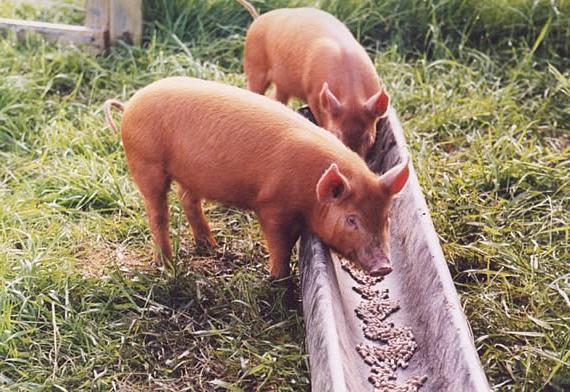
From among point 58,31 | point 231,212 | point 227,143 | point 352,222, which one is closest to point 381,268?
point 352,222

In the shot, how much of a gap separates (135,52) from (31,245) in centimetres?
249

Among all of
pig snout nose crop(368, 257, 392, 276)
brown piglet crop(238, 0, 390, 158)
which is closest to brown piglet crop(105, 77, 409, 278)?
pig snout nose crop(368, 257, 392, 276)

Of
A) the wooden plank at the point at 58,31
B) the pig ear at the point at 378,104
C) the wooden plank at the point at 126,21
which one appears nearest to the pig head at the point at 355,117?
the pig ear at the point at 378,104

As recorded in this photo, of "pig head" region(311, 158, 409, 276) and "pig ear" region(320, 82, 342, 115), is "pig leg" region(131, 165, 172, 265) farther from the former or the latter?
"pig ear" region(320, 82, 342, 115)

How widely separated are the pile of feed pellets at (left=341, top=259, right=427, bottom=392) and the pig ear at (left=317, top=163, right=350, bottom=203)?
44 centimetres

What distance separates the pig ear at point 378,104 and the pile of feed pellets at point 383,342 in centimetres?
91

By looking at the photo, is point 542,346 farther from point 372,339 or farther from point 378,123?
point 378,123

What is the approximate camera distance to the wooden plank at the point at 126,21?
6.42 m

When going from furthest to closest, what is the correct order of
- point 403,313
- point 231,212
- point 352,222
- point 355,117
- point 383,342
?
point 231,212, point 355,117, point 403,313, point 383,342, point 352,222

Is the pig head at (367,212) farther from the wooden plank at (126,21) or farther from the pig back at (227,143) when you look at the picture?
the wooden plank at (126,21)

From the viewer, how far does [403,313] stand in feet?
13.0

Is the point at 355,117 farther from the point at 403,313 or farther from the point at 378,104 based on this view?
the point at 403,313

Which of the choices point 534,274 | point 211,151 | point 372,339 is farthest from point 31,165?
point 534,274

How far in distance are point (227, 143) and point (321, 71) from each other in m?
1.24
